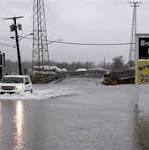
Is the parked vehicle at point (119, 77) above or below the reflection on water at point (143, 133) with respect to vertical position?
below

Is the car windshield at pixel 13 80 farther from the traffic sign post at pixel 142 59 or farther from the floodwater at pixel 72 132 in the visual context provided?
the floodwater at pixel 72 132

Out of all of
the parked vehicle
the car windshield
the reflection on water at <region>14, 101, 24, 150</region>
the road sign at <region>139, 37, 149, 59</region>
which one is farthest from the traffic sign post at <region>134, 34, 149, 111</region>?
the parked vehicle

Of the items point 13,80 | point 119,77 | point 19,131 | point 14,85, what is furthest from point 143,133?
point 119,77

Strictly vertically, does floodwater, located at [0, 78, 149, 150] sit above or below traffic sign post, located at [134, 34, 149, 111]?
below

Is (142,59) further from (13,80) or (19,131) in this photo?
(13,80)

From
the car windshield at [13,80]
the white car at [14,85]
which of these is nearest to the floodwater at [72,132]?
the white car at [14,85]

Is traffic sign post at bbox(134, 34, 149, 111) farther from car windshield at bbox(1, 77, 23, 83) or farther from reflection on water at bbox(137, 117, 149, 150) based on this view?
car windshield at bbox(1, 77, 23, 83)

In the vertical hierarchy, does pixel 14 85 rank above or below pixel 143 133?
above

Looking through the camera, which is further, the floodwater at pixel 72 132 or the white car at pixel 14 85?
the white car at pixel 14 85

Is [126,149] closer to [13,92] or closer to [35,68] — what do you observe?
[13,92]

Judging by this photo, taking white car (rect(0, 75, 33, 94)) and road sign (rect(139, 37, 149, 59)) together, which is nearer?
road sign (rect(139, 37, 149, 59))

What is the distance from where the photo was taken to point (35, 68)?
10031 cm

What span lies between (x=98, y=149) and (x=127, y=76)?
75.7 m

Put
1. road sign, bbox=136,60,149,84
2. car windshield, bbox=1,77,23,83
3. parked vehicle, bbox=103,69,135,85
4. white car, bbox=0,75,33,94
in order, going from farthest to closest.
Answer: parked vehicle, bbox=103,69,135,85 → car windshield, bbox=1,77,23,83 → white car, bbox=0,75,33,94 → road sign, bbox=136,60,149,84
